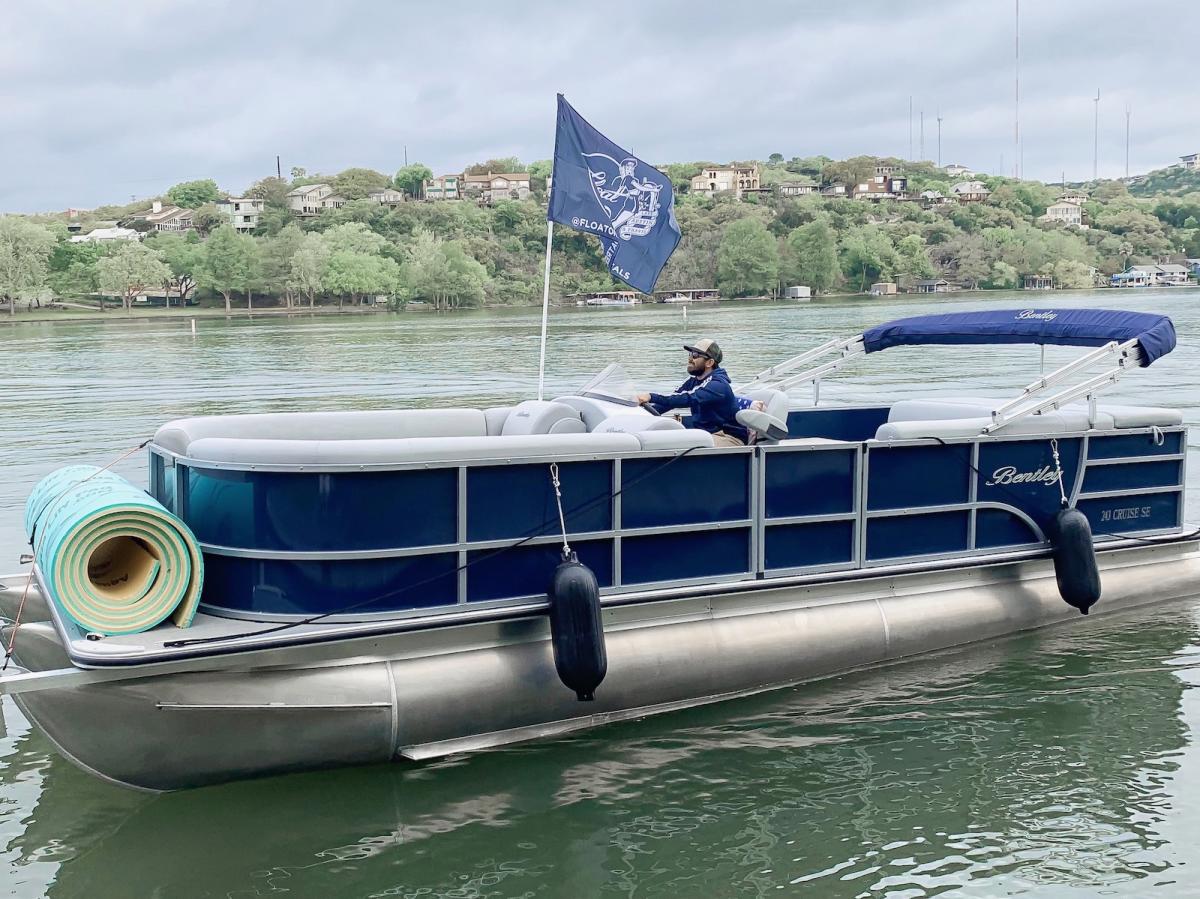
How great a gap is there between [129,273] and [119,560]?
12024cm

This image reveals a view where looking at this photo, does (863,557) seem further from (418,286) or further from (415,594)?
(418,286)

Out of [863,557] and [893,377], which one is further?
[893,377]

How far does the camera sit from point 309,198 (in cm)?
18550

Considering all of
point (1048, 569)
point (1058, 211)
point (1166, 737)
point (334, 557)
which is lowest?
point (1166, 737)

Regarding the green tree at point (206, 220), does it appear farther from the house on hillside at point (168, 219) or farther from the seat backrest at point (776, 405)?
the seat backrest at point (776, 405)

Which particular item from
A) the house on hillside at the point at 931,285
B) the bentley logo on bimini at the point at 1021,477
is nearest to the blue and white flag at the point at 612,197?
the bentley logo on bimini at the point at 1021,477

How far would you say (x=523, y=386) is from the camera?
33.1 meters

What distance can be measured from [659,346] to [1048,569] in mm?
44266

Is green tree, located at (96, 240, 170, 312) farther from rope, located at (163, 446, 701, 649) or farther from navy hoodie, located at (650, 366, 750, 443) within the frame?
rope, located at (163, 446, 701, 649)

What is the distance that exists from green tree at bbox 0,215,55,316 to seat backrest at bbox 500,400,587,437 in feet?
374

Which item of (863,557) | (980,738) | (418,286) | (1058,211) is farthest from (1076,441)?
(1058,211)

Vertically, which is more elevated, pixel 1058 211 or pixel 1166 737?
pixel 1058 211

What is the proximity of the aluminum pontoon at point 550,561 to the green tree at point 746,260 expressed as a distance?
127251mm

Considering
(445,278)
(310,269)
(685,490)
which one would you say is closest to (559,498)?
(685,490)
